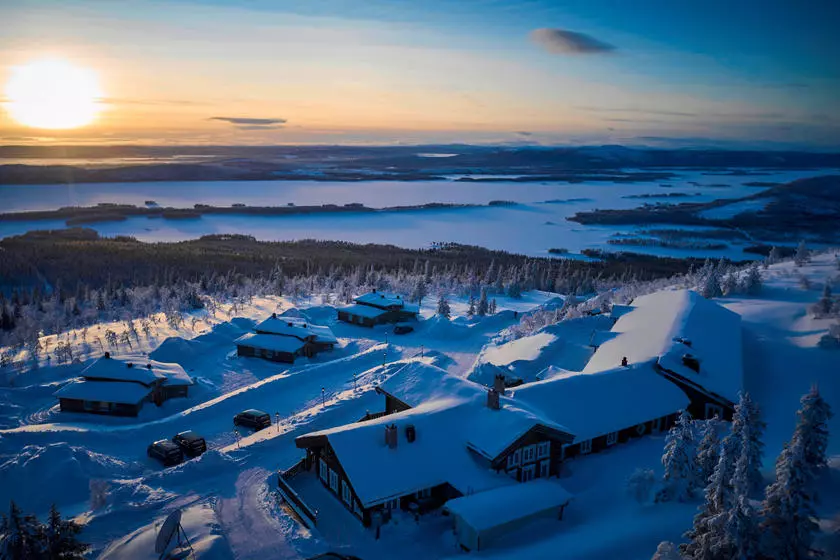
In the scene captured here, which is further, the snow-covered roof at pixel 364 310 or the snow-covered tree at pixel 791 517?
the snow-covered roof at pixel 364 310

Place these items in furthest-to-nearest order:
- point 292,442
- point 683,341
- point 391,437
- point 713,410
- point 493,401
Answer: point 683,341 → point 713,410 → point 292,442 → point 493,401 → point 391,437

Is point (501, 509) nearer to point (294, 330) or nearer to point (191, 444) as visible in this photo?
point (191, 444)

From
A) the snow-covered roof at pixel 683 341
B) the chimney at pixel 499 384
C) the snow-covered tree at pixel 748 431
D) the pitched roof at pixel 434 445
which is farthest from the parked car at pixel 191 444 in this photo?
the snow-covered tree at pixel 748 431

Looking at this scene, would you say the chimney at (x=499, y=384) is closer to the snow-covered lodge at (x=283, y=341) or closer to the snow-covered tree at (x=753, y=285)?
the snow-covered lodge at (x=283, y=341)

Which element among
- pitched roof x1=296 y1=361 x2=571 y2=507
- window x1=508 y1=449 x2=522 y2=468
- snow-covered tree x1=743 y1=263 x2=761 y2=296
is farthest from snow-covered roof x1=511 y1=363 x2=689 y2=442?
snow-covered tree x1=743 y1=263 x2=761 y2=296

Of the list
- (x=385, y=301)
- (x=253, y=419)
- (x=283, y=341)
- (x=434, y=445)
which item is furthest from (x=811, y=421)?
(x=385, y=301)

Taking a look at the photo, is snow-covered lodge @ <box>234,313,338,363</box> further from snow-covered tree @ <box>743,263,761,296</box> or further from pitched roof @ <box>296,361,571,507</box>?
snow-covered tree @ <box>743,263,761,296</box>
